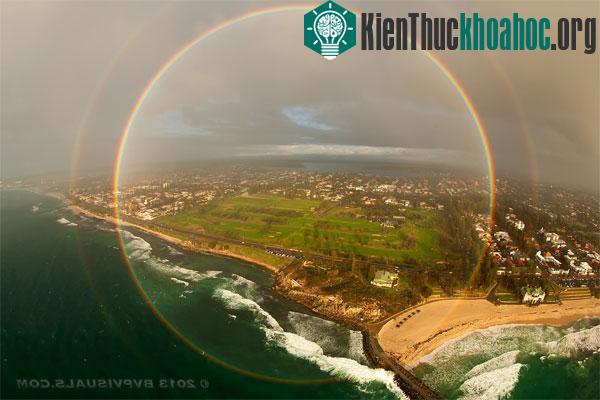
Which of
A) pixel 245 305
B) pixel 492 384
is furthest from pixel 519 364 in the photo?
pixel 245 305

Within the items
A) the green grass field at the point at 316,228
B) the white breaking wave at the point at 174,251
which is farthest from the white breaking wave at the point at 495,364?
the white breaking wave at the point at 174,251

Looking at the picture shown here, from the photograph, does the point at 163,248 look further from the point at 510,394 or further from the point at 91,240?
the point at 510,394

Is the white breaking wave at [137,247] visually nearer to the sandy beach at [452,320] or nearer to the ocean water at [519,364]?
the sandy beach at [452,320]

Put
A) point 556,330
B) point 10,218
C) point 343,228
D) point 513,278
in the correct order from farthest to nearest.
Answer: point 10,218 → point 343,228 → point 513,278 → point 556,330

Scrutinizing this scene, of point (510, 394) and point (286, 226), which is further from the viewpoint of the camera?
point (286, 226)

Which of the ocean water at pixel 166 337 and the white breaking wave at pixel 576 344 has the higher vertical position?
the ocean water at pixel 166 337

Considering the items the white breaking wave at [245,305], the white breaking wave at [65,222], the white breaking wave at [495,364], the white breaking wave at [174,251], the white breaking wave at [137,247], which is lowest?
the white breaking wave at [495,364]

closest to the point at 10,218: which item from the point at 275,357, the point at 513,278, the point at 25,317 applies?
the point at 25,317
